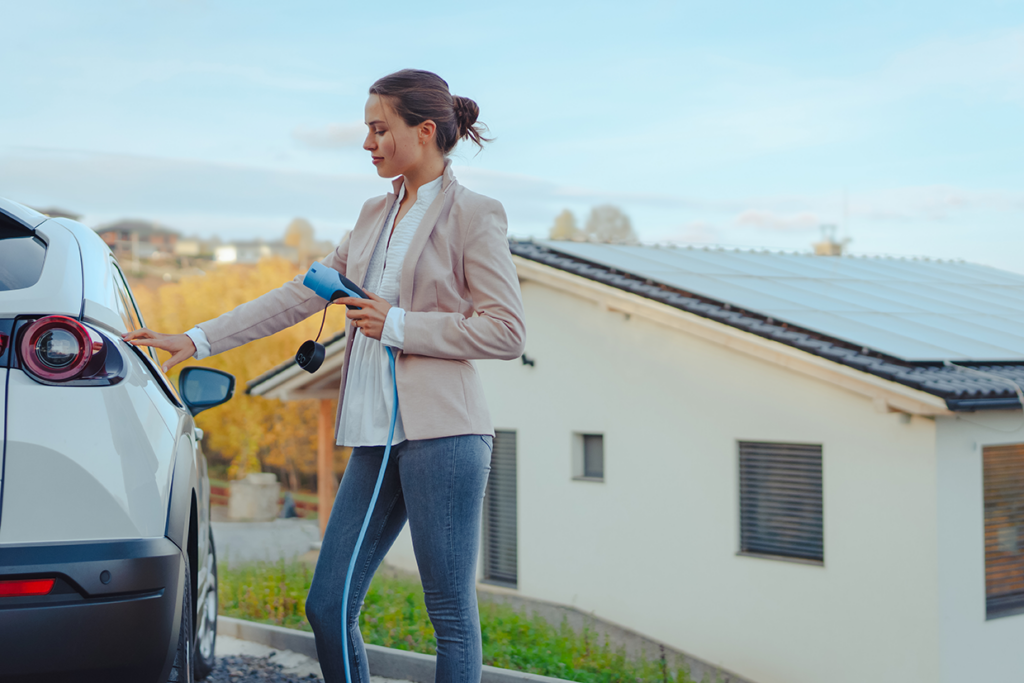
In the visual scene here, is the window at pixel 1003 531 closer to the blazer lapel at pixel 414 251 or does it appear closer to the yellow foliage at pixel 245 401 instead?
the blazer lapel at pixel 414 251

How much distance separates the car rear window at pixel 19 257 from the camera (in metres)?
2.05

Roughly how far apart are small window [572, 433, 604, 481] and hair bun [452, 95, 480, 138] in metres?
10.6

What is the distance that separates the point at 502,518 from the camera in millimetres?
13984

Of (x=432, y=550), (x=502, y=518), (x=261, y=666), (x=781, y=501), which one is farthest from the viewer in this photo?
(x=502, y=518)

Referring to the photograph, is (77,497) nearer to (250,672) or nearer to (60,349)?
(60,349)

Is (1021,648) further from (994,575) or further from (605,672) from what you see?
(605,672)

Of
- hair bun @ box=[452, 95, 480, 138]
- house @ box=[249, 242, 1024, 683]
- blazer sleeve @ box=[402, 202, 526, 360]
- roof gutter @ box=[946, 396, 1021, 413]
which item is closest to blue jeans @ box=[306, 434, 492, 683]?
blazer sleeve @ box=[402, 202, 526, 360]

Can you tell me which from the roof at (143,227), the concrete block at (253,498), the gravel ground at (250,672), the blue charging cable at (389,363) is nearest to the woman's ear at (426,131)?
the blue charging cable at (389,363)

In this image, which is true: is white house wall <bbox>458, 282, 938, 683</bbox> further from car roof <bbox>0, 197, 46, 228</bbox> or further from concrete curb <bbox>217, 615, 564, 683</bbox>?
car roof <bbox>0, 197, 46, 228</bbox>

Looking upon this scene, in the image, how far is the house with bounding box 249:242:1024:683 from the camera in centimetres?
962

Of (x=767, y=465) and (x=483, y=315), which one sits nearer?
(x=483, y=315)

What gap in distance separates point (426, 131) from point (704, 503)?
952 centimetres

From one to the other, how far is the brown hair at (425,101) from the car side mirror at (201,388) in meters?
1.36

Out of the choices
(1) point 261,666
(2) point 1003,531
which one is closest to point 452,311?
(1) point 261,666
